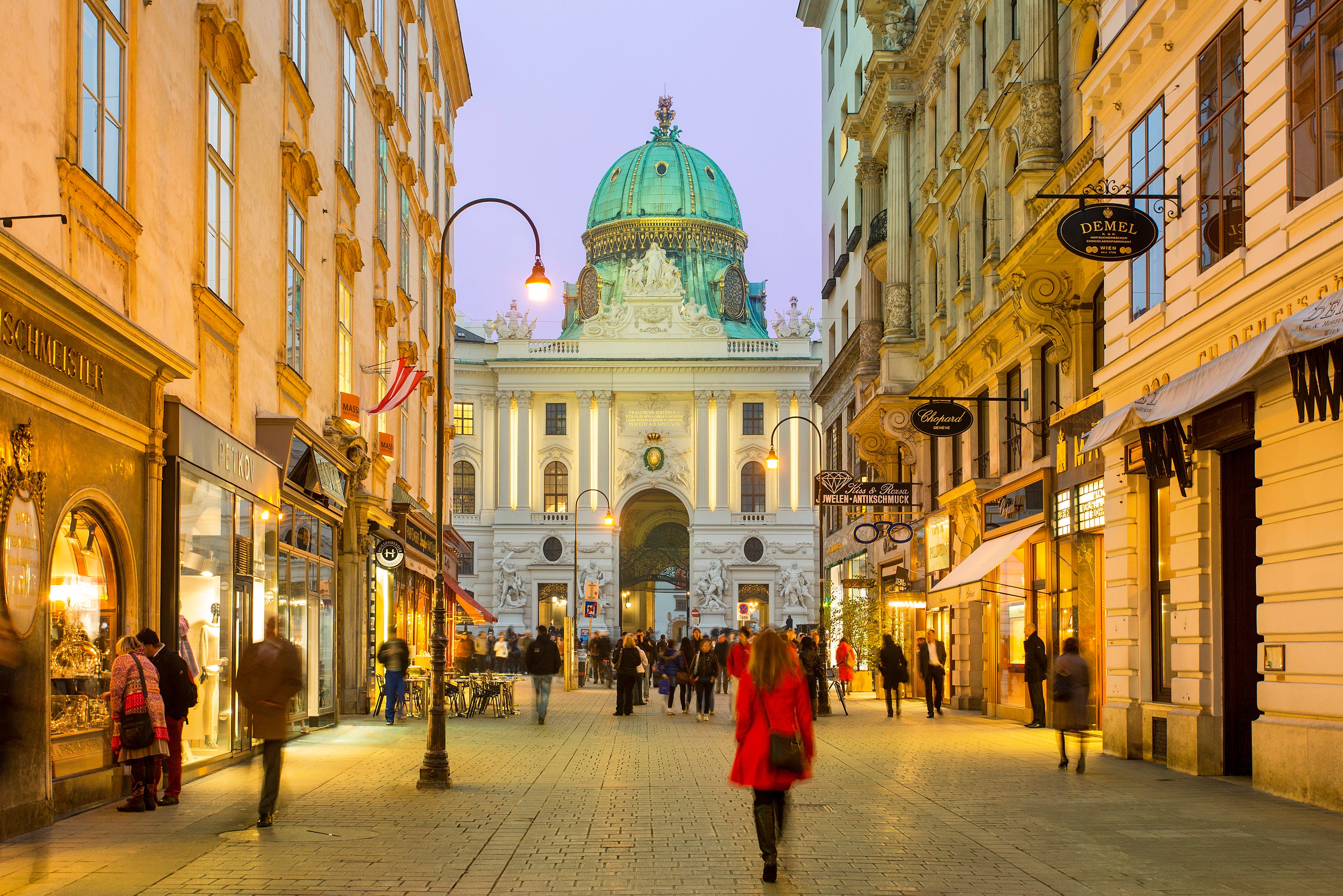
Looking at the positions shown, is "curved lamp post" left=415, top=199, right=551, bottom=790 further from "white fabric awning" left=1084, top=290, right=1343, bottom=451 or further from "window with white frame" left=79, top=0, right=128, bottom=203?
"white fabric awning" left=1084, top=290, right=1343, bottom=451

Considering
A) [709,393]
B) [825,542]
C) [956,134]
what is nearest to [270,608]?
[956,134]

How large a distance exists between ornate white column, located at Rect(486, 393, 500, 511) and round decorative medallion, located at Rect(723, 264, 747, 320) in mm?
15506

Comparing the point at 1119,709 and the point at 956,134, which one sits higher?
the point at 956,134

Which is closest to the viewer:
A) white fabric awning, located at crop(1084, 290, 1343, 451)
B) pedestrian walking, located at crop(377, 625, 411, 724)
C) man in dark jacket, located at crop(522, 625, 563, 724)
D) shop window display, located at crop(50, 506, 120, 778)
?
white fabric awning, located at crop(1084, 290, 1343, 451)

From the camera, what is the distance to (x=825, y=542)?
53.1 metres

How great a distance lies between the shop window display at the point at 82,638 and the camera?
12.0 m

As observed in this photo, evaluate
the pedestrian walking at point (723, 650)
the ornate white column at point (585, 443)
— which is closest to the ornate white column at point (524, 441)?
the ornate white column at point (585, 443)

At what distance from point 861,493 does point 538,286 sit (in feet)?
50.4

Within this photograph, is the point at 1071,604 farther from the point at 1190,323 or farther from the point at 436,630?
the point at 436,630

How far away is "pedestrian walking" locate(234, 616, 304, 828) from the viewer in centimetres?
1156

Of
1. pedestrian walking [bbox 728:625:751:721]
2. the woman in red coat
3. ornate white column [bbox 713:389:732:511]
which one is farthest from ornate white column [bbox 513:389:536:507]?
the woman in red coat

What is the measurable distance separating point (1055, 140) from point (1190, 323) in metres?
7.84

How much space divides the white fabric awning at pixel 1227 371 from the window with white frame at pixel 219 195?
10430 mm

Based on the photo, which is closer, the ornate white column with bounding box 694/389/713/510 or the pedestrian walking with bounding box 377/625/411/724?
the pedestrian walking with bounding box 377/625/411/724
